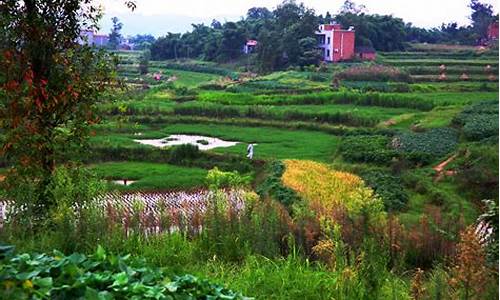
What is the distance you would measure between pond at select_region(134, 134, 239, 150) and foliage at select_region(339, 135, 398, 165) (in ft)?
14.0

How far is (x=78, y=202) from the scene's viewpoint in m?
5.71

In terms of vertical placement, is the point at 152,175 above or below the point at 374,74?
below

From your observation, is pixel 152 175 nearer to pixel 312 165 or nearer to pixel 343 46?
pixel 312 165

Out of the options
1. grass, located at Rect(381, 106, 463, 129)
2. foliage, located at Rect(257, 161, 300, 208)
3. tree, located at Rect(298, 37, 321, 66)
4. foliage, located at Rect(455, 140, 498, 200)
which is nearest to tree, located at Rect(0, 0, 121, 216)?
foliage, located at Rect(257, 161, 300, 208)

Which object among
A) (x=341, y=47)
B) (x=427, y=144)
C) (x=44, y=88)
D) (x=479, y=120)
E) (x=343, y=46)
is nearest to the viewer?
(x=44, y=88)

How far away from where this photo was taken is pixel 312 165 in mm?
19312

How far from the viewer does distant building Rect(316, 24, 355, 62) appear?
46.6 meters

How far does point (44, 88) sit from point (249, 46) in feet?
158

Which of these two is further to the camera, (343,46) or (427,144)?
(343,46)

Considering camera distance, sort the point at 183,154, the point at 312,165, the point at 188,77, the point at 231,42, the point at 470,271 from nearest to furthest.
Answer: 1. the point at 470,271
2. the point at 312,165
3. the point at 183,154
4. the point at 188,77
5. the point at 231,42

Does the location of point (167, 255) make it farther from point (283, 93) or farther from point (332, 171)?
point (283, 93)

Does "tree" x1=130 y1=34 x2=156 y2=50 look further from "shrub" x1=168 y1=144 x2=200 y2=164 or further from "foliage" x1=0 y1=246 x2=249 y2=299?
"foliage" x1=0 y1=246 x2=249 y2=299

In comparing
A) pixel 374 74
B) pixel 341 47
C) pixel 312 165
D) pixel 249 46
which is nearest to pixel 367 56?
pixel 341 47

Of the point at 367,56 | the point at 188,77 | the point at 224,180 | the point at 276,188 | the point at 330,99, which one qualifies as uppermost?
the point at 367,56
